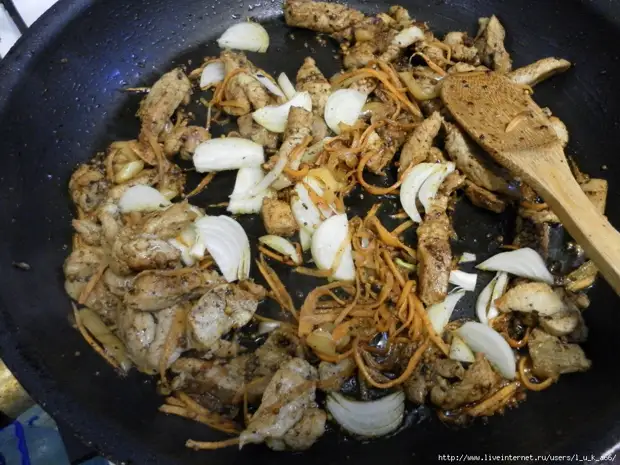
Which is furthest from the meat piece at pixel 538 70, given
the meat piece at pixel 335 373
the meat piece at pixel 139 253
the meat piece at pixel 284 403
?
the meat piece at pixel 139 253

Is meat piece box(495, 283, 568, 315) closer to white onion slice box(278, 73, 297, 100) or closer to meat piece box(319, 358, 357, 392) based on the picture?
meat piece box(319, 358, 357, 392)

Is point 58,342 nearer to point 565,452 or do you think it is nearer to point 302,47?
point 565,452

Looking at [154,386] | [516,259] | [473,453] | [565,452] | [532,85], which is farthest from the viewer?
[532,85]

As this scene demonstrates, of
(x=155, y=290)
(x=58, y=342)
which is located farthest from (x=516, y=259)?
(x=58, y=342)

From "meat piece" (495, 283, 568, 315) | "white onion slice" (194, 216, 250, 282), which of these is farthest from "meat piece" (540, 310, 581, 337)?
"white onion slice" (194, 216, 250, 282)

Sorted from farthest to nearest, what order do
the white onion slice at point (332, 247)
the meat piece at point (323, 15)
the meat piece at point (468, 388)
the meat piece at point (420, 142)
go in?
1. the meat piece at point (323, 15)
2. the meat piece at point (420, 142)
3. the white onion slice at point (332, 247)
4. the meat piece at point (468, 388)

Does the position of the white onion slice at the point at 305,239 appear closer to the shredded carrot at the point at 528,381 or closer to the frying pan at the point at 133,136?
the frying pan at the point at 133,136
